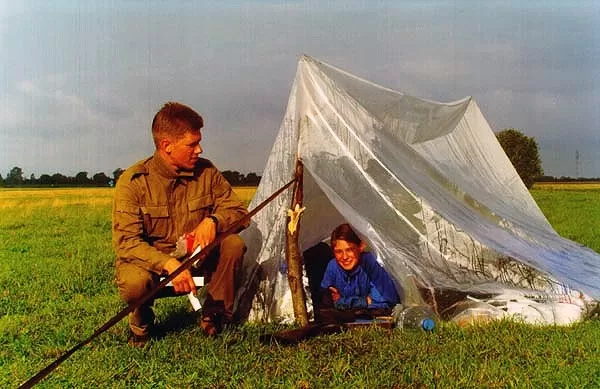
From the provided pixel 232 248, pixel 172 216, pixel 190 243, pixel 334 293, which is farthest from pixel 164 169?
pixel 334 293

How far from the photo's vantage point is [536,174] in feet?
167

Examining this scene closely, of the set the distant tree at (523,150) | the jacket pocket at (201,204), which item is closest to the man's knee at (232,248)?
the jacket pocket at (201,204)

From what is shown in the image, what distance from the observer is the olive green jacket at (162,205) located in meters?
4.77

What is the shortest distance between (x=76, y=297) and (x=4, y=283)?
142cm

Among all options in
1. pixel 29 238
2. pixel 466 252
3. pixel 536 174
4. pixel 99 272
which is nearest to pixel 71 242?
pixel 29 238

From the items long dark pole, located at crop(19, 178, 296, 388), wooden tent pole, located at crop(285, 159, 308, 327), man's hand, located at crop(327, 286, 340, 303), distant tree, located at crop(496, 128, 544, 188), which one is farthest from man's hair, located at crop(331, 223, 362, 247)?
distant tree, located at crop(496, 128, 544, 188)

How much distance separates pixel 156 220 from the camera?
16.2ft

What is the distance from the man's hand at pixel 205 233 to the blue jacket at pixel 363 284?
1459 mm

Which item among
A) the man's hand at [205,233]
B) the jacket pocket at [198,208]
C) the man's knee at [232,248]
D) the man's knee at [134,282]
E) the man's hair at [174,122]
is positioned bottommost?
the man's knee at [134,282]

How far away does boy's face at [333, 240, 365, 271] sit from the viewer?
18.7ft

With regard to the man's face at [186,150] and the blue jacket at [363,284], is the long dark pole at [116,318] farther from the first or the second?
the blue jacket at [363,284]

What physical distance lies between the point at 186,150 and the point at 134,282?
39.6 inches

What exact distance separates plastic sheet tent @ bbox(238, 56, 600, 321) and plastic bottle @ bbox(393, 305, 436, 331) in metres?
0.10

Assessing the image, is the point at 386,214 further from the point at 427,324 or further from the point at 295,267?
the point at 427,324
